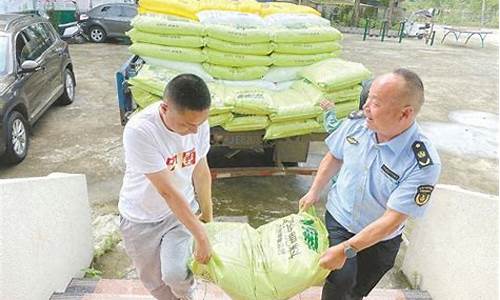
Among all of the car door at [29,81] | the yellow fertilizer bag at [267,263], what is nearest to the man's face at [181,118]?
the yellow fertilizer bag at [267,263]

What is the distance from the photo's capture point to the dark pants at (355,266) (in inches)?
70.0

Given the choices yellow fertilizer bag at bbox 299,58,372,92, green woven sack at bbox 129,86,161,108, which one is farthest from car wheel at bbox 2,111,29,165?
yellow fertilizer bag at bbox 299,58,372,92

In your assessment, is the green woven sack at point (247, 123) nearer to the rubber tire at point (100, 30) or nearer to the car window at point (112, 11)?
the car window at point (112, 11)

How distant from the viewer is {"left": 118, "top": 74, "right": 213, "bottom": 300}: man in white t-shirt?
153cm

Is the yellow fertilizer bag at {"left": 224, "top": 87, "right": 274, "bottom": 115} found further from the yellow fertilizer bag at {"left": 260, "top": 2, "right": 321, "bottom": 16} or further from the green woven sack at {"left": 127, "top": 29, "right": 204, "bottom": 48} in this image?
the yellow fertilizer bag at {"left": 260, "top": 2, "right": 321, "bottom": 16}

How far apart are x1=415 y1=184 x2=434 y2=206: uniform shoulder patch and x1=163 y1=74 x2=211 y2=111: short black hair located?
83 cm

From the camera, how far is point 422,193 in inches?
61.2

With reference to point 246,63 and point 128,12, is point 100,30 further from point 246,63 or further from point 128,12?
point 246,63

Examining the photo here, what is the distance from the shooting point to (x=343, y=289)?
5.92ft

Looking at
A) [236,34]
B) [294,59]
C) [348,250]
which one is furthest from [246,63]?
[348,250]

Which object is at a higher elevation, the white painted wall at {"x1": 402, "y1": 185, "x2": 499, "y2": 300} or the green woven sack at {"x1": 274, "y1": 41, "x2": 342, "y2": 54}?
the green woven sack at {"x1": 274, "y1": 41, "x2": 342, "y2": 54}

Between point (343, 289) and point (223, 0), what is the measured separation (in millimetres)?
3587

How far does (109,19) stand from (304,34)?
8875 millimetres

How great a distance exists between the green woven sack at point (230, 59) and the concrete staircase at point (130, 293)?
2178mm
